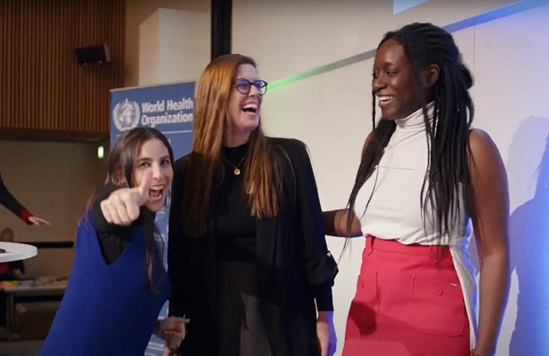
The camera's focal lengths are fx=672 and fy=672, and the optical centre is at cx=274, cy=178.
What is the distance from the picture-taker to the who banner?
445 cm

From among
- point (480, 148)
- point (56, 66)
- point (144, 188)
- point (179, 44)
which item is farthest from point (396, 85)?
point (56, 66)

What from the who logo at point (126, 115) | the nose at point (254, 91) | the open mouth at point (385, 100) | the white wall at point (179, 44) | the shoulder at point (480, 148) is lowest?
the shoulder at point (480, 148)

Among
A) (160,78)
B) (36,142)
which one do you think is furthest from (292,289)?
(36,142)

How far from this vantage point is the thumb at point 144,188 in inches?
57.3

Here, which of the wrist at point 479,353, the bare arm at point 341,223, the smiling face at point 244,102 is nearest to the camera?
the wrist at point 479,353

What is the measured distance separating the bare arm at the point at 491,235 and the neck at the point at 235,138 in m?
0.66

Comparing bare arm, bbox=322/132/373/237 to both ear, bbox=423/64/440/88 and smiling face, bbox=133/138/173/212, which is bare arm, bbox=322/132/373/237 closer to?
ear, bbox=423/64/440/88

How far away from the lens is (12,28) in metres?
→ 7.60

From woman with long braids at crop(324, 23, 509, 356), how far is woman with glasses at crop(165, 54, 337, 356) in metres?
0.16

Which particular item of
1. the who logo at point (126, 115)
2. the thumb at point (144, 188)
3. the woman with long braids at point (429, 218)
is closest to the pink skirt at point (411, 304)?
the woman with long braids at point (429, 218)

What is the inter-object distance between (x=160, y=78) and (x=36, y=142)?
389 cm

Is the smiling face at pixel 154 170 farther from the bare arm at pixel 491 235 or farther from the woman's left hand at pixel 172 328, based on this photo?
the bare arm at pixel 491 235

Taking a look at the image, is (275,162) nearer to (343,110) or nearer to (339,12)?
(343,110)

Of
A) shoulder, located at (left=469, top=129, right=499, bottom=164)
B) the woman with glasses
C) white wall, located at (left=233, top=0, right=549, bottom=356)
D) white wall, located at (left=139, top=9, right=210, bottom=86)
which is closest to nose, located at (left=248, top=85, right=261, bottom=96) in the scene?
the woman with glasses
